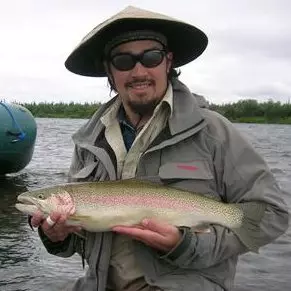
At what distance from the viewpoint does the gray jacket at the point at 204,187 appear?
11.3 ft

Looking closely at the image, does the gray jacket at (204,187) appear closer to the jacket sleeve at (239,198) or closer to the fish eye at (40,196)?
the jacket sleeve at (239,198)

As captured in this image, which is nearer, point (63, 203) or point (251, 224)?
point (251, 224)

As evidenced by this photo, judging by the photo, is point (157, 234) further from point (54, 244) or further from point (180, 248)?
point (54, 244)

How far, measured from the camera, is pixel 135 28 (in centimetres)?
390

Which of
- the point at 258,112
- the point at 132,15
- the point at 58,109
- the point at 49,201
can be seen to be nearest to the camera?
the point at 49,201

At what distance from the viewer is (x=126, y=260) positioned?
3619mm

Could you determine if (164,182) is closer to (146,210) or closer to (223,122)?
(146,210)

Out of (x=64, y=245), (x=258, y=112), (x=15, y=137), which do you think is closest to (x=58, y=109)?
(x=258, y=112)

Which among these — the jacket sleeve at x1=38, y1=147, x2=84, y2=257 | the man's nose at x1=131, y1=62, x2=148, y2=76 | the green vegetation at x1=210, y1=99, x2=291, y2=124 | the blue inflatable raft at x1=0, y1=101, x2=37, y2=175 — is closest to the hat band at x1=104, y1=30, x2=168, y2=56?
the man's nose at x1=131, y1=62, x2=148, y2=76

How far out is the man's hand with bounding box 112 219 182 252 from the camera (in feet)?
11.1

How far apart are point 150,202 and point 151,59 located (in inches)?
36.8

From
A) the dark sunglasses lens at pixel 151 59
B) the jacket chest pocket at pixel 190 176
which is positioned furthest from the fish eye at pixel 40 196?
the dark sunglasses lens at pixel 151 59

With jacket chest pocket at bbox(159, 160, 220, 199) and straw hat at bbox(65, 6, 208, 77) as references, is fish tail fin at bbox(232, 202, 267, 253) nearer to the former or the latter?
jacket chest pocket at bbox(159, 160, 220, 199)

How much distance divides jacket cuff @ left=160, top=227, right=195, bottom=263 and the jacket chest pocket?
1.01ft
